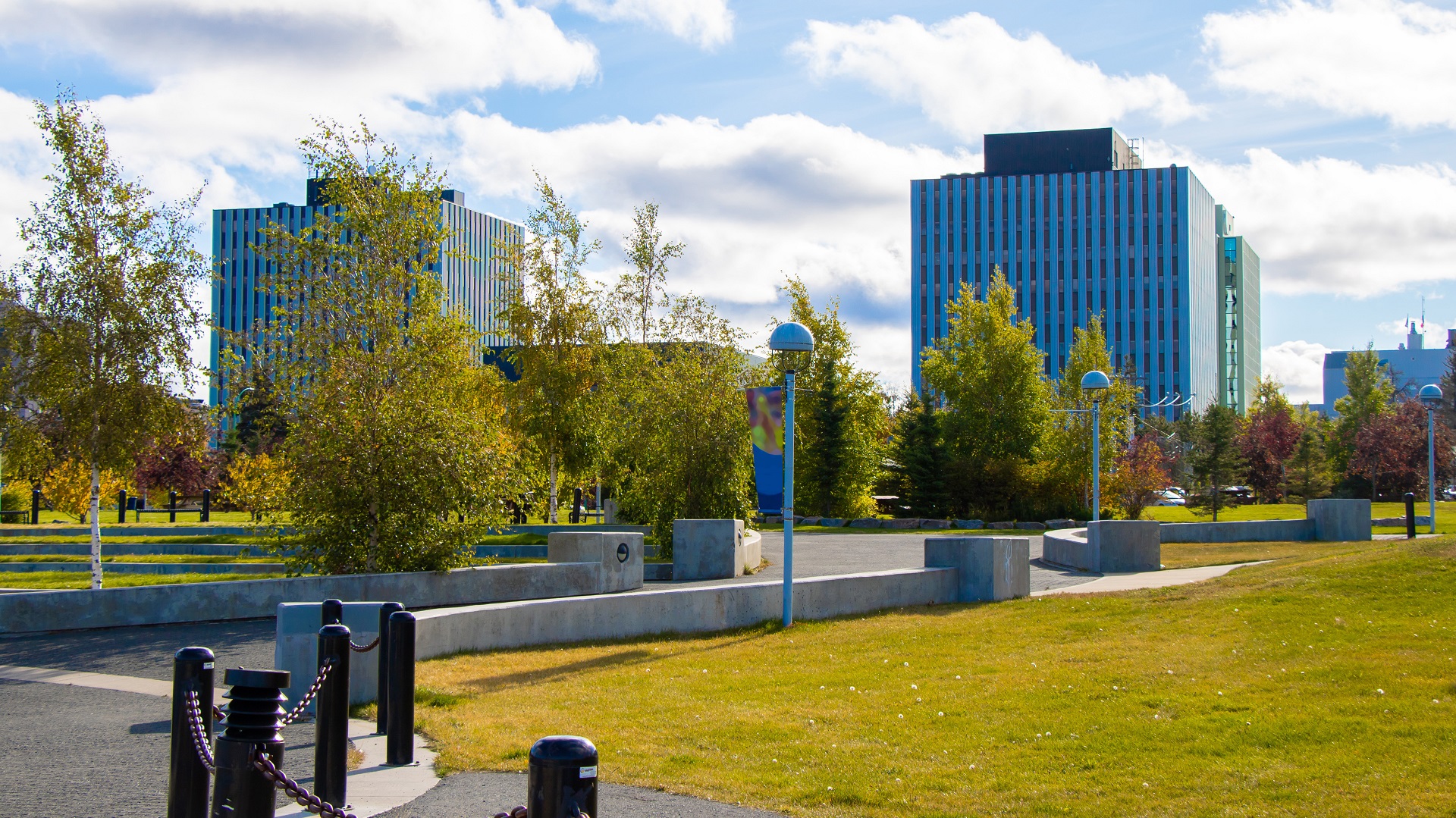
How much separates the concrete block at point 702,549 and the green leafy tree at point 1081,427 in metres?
20.6

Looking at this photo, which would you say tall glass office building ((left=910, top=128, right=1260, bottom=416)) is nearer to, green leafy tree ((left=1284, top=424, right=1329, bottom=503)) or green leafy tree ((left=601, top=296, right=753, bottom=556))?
green leafy tree ((left=1284, top=424, right=1329, bottom=503))

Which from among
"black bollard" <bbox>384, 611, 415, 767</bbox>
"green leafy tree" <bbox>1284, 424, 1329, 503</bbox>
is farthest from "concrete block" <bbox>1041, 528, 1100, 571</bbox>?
"green leafy tree" <bbox>1284, 424, 1329, 503</bbox>

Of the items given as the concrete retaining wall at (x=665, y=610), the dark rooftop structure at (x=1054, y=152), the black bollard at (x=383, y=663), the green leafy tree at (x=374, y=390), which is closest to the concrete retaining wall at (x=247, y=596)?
the green leafy tree at (x=374, y=390)

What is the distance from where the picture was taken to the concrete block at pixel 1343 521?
92.3 ft

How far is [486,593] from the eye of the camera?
49.9ft

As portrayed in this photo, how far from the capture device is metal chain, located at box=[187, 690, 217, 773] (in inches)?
175

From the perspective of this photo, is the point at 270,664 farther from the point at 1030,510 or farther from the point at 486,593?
the point at 1030,510

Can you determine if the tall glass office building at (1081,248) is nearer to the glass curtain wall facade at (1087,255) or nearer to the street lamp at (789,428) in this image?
the glass curtain wall facade at (1087,255)

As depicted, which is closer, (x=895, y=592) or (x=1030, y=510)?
(x=895, y=592)

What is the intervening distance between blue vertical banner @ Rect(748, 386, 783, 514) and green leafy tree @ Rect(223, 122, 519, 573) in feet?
11.7

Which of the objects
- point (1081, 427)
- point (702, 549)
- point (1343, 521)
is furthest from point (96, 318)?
point (1081, 427)

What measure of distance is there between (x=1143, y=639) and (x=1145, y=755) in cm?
481

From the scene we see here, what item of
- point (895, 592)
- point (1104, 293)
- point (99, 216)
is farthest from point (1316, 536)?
point (1104, 293)

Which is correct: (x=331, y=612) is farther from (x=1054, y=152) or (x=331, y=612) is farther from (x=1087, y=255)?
(x=1054, y=152)
